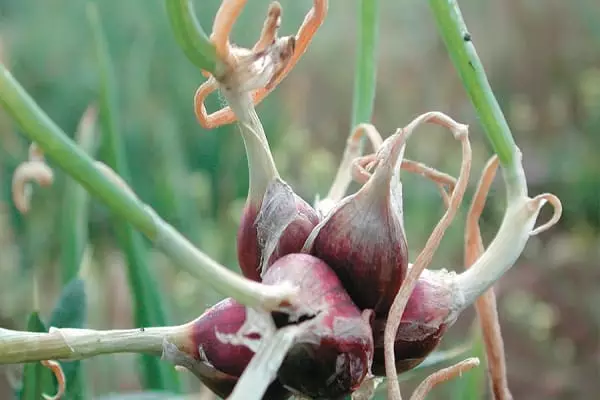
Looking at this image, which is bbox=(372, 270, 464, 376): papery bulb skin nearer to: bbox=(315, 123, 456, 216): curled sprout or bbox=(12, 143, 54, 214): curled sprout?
bbox=(315, 123, 456, 216): curled sprout

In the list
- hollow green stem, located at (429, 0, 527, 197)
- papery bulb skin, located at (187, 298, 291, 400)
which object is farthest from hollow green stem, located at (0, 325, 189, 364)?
hollow green stem, located at (429, 0, 527, 197)

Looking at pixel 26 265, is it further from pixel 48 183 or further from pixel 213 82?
pixel 213 82

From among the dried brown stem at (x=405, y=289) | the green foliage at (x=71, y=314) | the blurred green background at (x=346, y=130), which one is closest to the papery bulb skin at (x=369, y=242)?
the dried brown stem at (x=405, y=289)

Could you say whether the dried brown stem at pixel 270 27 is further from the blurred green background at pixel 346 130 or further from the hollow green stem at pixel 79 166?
the blurred green background at pixel 346 130

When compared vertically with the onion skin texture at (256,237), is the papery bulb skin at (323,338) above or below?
below

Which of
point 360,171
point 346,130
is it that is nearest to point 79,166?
point 360,171

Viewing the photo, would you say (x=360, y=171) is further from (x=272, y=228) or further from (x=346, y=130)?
(x=346, y=130)

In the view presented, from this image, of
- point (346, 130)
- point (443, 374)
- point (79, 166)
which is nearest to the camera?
point (79, 166)
